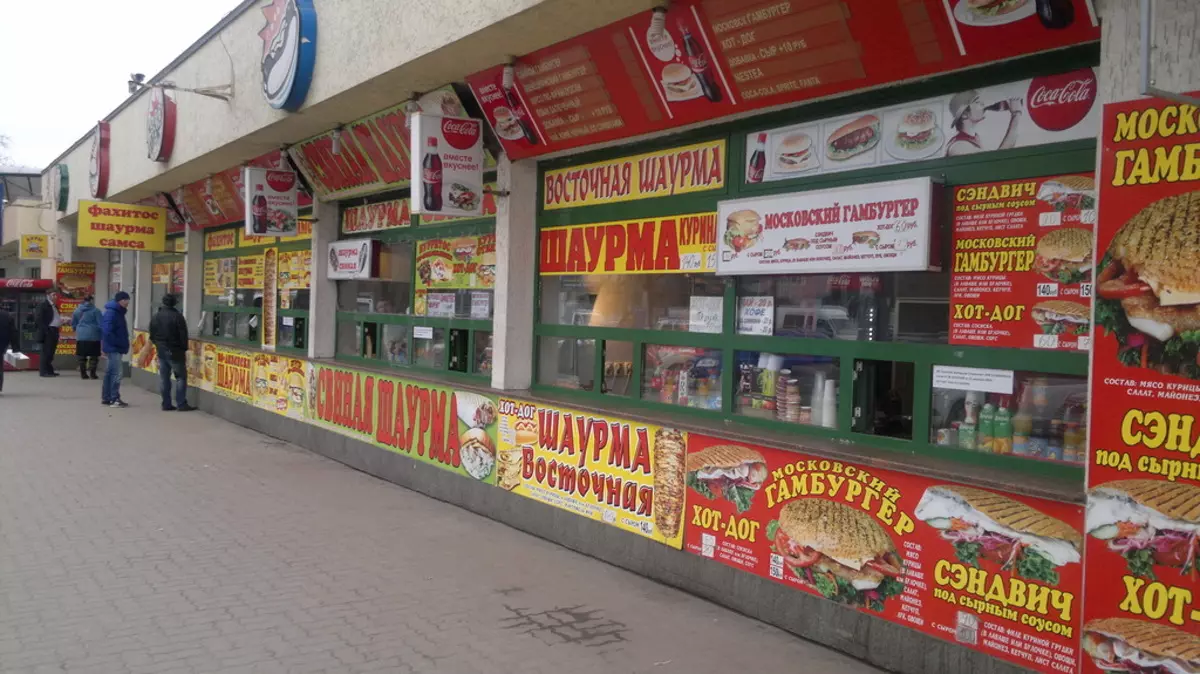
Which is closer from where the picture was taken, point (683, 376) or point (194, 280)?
point (683, 376)

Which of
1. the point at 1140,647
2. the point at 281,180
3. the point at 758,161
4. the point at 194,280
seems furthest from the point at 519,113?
the point at 194,280

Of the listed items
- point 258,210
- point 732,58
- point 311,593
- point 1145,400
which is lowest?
point 311,593

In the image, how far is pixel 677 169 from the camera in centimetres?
685

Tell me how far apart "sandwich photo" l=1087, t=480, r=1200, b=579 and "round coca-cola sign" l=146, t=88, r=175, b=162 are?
45.7ft

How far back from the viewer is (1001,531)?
4398mm

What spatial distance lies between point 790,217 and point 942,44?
54.8 inches

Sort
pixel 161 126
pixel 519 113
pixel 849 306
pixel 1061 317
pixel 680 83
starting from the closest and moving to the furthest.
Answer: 1. pixel 1061 317
2. pixel 849 306
3. pixel 680 83
4. pixel 519 113
5. pixel 161 126

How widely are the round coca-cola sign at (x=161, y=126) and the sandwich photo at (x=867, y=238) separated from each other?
1219 cm

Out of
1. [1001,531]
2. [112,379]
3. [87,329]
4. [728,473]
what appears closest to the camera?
[1001,531]

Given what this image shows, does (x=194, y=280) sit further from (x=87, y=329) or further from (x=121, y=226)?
(x=87, y=329)

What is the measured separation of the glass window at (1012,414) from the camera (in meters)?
4.53

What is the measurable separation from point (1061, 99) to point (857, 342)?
5.50 ft

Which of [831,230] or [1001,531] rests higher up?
[831,230]

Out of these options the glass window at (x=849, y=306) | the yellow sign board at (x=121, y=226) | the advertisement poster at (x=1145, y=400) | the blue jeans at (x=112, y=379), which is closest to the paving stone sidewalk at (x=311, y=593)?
the advertisement poster at (x=1145, y=400)
